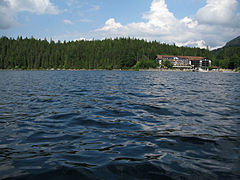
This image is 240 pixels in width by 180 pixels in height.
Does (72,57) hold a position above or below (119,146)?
above

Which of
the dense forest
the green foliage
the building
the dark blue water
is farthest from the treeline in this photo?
the dark blue water

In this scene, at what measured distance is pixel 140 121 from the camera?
8.10 metres

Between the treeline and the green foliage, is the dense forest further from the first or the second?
the green foliage

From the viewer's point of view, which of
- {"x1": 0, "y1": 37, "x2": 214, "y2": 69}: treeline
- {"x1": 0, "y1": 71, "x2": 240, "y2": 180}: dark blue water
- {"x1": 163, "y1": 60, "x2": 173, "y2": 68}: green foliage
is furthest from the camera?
{"x1": 0, "y1": 37, "x2": 214, "y2": 69}: treeline

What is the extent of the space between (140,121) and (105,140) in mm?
2605

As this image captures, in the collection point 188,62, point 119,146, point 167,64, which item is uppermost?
point 188,62

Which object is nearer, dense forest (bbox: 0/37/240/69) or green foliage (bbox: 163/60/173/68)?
green foliage (bbox: 163/60/173/68)

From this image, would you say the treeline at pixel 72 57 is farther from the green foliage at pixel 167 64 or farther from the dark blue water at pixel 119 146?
the dark blue water at pixel 119 146

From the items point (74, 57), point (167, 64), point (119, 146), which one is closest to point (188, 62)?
point (167, 64)

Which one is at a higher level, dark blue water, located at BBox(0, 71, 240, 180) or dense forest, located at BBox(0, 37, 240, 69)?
dense forest, located at BBox(0, 37, 240, 69)

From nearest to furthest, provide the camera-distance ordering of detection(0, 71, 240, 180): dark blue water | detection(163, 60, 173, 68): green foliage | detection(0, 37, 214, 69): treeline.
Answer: detection(0, 71, 240, 180): dark blue water, detection(163, 60, 173, 68): green foliage, detection(0, 37, 214, 69): treeline

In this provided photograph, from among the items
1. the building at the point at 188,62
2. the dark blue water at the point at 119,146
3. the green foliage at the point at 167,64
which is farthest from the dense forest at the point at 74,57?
the dark blue water at the point at 119,146

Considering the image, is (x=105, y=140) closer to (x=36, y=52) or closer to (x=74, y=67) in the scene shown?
(x=74, y=67)

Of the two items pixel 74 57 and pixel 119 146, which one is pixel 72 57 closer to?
pixel 74 57
